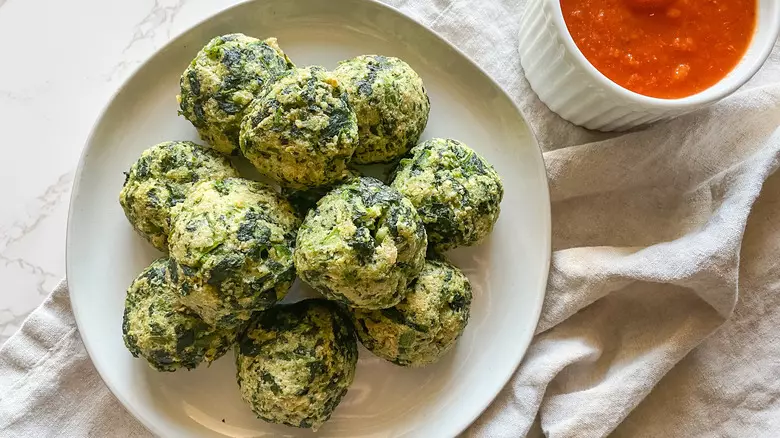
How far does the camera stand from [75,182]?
1.90m

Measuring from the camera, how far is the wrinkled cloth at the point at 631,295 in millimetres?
1997

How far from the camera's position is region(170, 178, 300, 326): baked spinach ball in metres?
1.53

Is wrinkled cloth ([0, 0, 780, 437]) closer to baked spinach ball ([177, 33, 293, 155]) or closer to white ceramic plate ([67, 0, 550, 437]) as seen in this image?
white ceramic plate ([67, 0, 550, 437])

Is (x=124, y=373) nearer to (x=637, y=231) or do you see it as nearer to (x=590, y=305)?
(x=590, y=305)

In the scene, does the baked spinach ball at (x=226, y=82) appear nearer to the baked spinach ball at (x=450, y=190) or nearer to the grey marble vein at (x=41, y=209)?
the baked spinach ball at (x=450, y=190)

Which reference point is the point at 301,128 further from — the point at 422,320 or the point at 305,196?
the point at 422,320

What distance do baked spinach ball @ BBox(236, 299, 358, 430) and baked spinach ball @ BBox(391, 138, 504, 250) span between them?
354 mm

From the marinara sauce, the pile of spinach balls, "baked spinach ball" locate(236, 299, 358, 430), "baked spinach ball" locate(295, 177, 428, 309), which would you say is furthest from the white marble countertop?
the marinara sauce

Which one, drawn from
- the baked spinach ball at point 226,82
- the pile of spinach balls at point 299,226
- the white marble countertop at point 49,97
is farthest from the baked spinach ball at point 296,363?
the white marble countertop at point 49,97

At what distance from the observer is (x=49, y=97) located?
2.15 meters

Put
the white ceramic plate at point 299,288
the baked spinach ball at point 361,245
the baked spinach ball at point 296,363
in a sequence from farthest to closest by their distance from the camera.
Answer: the white ceramic plate at point 299,288 < the baked spinach ball at point 296,363 < the baked spinach ball at point 361,245

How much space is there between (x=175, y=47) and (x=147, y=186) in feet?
1.43

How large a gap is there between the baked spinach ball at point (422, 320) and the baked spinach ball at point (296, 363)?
8 cm

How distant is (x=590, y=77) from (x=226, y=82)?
90 cm
